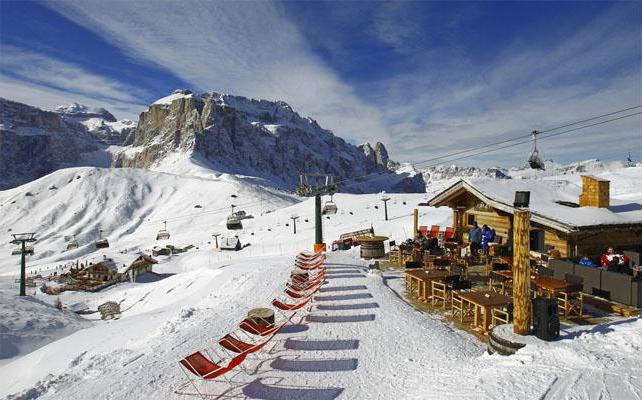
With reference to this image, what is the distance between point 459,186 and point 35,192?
108m

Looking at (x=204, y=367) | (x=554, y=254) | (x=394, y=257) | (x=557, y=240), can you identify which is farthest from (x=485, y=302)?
(x=394, y=257)

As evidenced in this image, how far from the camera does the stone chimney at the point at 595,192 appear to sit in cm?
1541

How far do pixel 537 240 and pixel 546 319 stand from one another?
10292 mm

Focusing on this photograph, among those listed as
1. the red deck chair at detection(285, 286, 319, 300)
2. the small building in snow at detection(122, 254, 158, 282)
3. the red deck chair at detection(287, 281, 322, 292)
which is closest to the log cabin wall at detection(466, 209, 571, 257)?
the red deck chair at detection(287, 281, 322, 292)

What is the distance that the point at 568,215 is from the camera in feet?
46.8

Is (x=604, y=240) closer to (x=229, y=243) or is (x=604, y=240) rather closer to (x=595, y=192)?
(x=595, y=192)

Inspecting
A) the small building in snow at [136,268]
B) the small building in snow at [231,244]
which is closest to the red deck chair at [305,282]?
the small building in snow at [231,244]

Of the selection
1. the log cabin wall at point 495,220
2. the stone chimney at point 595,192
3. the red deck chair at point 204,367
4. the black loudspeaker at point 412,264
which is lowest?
the red deck chair at point 204,367

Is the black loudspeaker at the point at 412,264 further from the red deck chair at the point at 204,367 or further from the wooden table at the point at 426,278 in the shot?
the red deck chair at the point at 204,367

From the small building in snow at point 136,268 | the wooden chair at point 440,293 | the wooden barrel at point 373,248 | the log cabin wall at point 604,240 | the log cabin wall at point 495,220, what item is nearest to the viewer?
the wooden chair at point 440,293

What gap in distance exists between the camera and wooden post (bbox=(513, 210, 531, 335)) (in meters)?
7.41

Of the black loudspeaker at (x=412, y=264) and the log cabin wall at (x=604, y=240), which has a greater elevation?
the log cabin wall at (x=604, y=240)

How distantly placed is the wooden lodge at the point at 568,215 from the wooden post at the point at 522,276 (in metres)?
6.56

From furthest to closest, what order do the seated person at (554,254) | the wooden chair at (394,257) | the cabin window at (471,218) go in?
the cabin window at (471,218) < the wooden chair at (394,257) < the seated person at (554,254)
